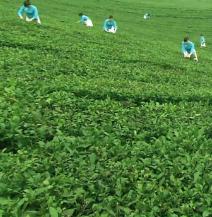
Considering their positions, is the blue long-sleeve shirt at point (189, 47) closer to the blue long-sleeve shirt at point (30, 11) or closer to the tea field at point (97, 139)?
the blue long-sleeve shirt at point (30, 11)

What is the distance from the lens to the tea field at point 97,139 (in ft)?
22.6

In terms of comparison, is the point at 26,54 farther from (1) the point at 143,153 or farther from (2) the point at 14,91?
(1) the point at 143,153

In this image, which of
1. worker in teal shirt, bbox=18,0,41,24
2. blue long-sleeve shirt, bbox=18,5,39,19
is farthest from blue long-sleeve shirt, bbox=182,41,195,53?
blue long-sleeve shirt, bbox=18,5,39,19

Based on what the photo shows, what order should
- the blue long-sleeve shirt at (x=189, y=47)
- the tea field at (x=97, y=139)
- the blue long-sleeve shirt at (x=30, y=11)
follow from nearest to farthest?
1. the tea field at (x=97, y=139)
2. the blue long-sleeve shirt at (x=30, y=11)
3. the blue long-sleeve shirt at (x=189, y=47)

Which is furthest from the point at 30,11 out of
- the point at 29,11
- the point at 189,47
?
the point at 189,47

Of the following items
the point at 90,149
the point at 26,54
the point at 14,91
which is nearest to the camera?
the point at 90,149

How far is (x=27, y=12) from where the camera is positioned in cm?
2975

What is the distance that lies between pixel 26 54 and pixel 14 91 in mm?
6260

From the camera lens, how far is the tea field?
6891 mm

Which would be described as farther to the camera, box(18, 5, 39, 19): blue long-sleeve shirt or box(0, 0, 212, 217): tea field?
box(18, 5, 39, 19): blue long-sleeve shirt

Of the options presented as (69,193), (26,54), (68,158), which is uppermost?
(26,54)

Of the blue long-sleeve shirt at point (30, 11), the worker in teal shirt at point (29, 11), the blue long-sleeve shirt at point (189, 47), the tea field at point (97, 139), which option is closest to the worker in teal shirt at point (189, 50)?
the blue long-sleeve shirt at point (189, 47)

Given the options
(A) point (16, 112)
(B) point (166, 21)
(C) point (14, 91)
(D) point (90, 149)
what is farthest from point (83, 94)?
(B) point (166, 21)

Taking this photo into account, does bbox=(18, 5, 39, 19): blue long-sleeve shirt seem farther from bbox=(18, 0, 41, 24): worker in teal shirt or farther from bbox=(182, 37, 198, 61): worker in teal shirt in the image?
bbox=(182, 37, 198, 61): worker in teal shirt
